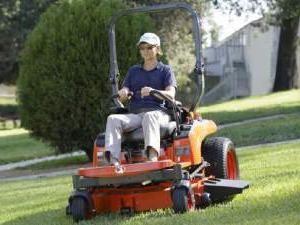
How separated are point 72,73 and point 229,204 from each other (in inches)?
344

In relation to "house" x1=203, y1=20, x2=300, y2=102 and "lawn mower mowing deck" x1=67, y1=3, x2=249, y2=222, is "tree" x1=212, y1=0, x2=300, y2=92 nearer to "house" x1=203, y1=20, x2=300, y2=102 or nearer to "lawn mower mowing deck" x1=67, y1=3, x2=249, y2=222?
"house" x1=203, y1=20, x2=300, y2=102

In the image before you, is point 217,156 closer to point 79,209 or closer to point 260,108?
point 79,209

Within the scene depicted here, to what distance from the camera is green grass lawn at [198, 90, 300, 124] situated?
25.2m

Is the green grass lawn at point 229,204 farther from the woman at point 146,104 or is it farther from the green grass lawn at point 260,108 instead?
the green grass lawn at point 260,108

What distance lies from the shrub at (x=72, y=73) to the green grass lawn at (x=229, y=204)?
11.4ft

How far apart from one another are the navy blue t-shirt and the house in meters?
37.6

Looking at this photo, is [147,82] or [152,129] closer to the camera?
[152,129]

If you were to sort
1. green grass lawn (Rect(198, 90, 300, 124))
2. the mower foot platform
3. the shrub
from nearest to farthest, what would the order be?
1. the mower foot platform
2. the shrub
3. green grass lawn (Rect(198, 90, 300, 124))

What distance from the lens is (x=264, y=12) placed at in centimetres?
→ 2961

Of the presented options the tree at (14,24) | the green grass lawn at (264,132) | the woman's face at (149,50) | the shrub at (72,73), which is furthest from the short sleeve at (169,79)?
the tree at (14,24)

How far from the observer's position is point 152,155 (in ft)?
25.5

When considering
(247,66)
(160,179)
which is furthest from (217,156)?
(247,66)

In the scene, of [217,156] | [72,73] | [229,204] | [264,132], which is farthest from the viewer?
[264,132]

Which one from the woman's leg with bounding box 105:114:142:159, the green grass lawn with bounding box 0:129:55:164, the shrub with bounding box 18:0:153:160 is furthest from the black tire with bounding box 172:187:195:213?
the green grass lawn with bounding box 0:129:55:164
